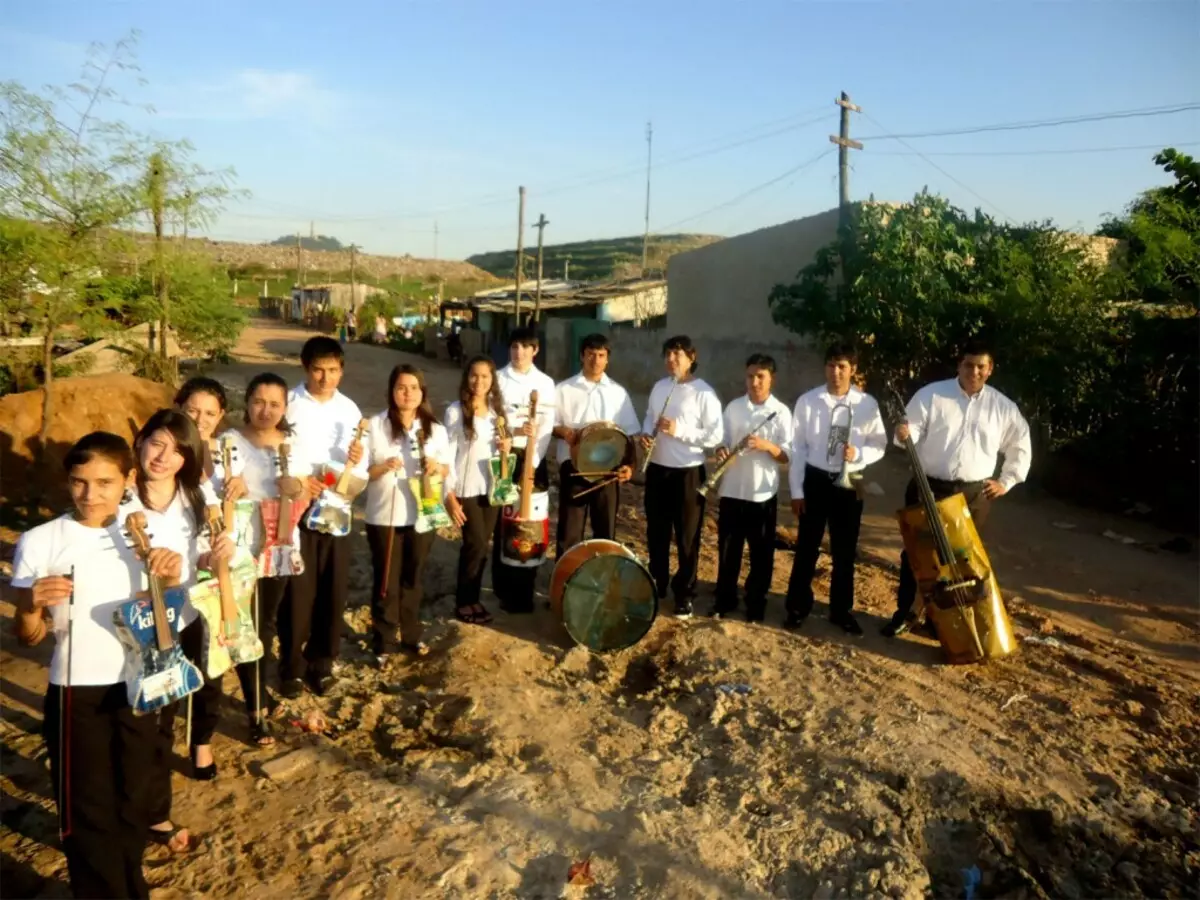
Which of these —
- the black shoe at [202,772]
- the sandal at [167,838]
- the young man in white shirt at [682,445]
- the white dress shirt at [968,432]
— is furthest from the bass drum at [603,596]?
the sandal at [167,838]

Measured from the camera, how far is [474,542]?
18.4 ft

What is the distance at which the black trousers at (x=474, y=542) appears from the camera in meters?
5.48

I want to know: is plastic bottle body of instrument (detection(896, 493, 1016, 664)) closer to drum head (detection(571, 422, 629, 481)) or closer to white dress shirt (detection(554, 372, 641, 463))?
drum head (detection(571, 422, 629, 481))

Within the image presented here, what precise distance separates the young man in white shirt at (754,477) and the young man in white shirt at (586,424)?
668 millimetres

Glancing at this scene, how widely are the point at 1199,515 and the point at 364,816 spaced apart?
872 centimetres

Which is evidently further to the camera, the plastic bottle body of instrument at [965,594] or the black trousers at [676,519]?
the black trousers at [676,519]

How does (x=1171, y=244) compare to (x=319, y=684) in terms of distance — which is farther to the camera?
(x=1171, y=244)

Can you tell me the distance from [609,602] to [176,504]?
8.88 ft

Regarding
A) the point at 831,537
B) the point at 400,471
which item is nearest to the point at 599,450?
the point at 400,471

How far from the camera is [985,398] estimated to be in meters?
5.53

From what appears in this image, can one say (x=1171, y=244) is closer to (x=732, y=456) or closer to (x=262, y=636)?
(x=732, y=456)

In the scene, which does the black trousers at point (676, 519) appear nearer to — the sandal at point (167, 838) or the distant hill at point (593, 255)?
the sandal at point (167, 838)

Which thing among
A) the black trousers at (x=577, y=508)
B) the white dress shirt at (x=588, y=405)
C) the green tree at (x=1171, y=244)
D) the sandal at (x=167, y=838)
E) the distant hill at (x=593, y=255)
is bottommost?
the sandal at (x=167, y=838)

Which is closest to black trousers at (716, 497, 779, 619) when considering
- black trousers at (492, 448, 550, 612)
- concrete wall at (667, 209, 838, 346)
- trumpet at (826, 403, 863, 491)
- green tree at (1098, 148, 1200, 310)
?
trumpet at (826, 403, 863, 491)
